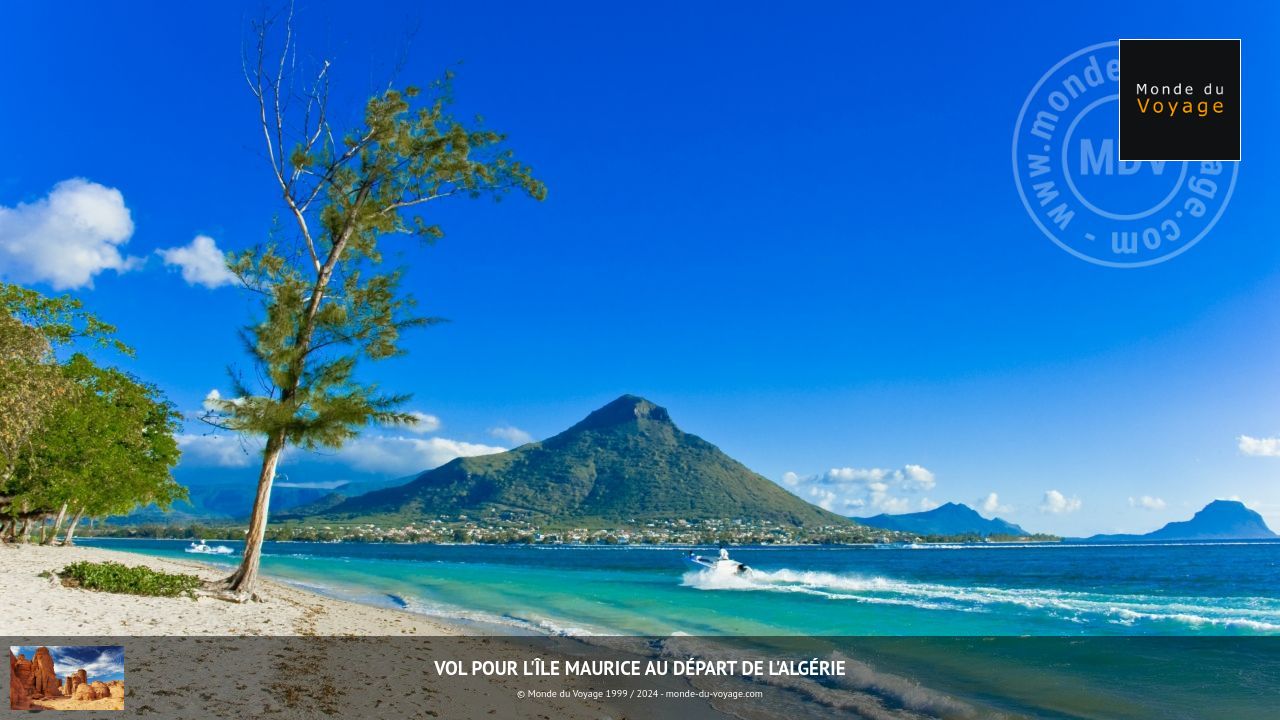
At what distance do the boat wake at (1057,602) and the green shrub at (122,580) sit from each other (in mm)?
27358

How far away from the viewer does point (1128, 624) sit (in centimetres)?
2538

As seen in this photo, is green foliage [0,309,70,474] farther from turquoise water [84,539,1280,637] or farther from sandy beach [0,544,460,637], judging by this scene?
turquoise water [84,539,1280,637]

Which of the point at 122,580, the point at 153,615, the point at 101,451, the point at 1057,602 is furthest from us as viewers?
the point at 1057,602

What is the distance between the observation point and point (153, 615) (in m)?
12.7

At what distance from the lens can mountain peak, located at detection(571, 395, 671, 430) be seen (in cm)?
18875

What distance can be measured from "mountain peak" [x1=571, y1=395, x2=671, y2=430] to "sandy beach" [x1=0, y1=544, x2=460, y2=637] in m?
170

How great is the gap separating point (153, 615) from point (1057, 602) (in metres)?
35.2

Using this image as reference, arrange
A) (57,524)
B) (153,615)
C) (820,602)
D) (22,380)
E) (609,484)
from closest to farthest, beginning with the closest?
(153,615) < (22,380) < (57,524) < (820,602) < (609,484)

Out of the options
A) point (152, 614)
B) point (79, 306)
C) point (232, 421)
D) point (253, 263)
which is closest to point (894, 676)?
point (152, 614)

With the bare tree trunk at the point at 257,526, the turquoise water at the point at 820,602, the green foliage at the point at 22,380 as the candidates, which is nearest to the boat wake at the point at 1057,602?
the turquoise water at the point at 820,602

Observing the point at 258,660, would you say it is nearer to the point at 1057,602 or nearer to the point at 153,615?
the point at 153,615

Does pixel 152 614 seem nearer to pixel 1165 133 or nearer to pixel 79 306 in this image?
pixel 79 306

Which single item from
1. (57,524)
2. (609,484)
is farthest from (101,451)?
(609,484)

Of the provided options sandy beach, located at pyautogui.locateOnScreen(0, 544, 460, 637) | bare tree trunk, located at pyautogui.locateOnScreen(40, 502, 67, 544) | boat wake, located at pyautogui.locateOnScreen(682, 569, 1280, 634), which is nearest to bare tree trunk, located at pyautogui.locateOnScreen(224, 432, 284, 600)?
sandy beach, located at pyautogui.locateOnScreen(0, 544, 460, 637)
